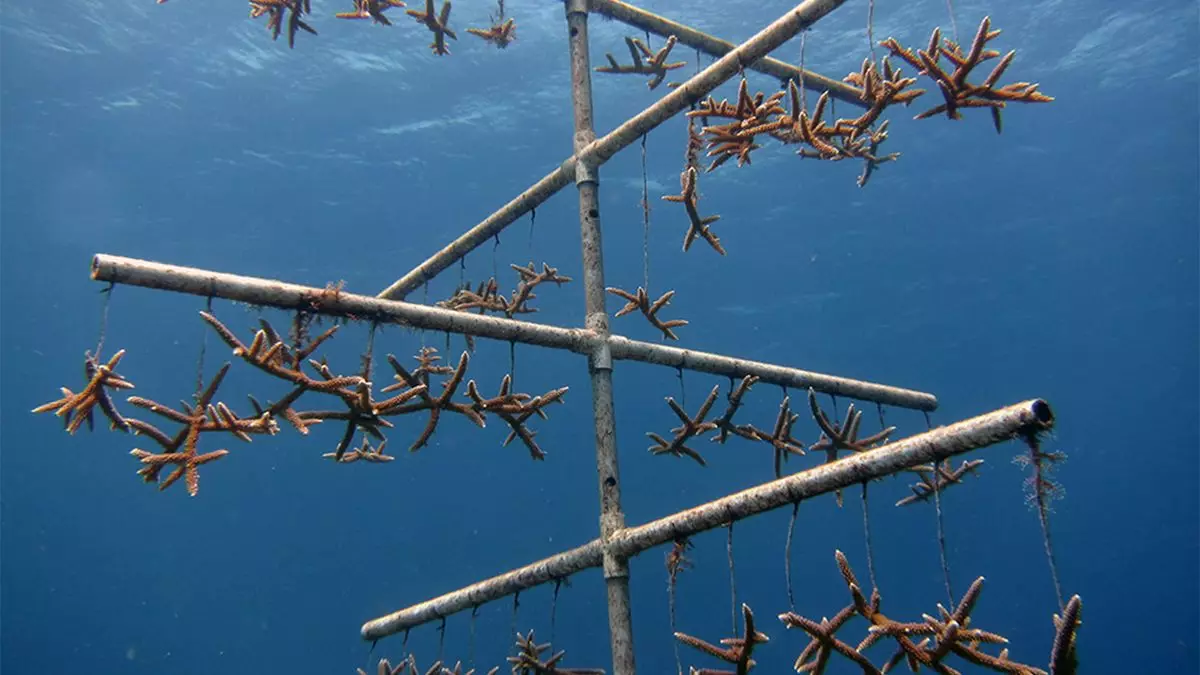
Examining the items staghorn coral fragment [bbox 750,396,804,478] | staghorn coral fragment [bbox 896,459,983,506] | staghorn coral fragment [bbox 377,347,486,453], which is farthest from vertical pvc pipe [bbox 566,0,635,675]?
staghorn coral fragment [bbox 896,459,983,506]

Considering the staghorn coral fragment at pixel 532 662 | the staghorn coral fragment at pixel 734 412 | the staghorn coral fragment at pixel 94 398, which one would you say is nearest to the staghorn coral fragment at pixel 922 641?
the staghorn coral fragment at pixel 734 412

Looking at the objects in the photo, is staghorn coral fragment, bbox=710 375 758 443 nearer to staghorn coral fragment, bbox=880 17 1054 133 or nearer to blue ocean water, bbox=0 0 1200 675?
staghorn coral fragment, bbox=880 17 1054 133

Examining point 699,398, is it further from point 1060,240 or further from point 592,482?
point 1060,240

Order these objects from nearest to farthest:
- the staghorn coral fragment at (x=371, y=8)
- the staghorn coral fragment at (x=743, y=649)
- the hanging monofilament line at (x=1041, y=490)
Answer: the hanging monofilament line at (x=1041, y=490), the staghorn coral fragment at (x=743, y=649), the staghorn coral fragment at (x=371, y=8)

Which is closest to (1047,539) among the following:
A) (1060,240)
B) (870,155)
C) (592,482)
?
(870,155)

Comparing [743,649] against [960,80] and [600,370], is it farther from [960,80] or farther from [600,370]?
[960,80]

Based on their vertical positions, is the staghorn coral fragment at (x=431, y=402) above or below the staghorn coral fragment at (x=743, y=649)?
above

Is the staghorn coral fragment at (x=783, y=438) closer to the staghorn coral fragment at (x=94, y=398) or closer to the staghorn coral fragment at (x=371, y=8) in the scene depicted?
the staghorn coral fragment at (x=94, y=398)
